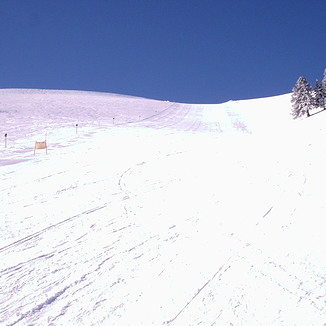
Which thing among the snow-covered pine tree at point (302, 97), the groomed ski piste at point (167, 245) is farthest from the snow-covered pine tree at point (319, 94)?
the groomed ski piste at point (167, 245)

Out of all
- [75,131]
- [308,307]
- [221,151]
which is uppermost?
[75,131]

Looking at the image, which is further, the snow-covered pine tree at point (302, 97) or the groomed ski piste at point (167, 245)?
the snow-covered pine tree at point (302, 97)

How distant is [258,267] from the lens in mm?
3600

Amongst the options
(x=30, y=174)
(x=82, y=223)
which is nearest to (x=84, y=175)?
(x=30, y=174)

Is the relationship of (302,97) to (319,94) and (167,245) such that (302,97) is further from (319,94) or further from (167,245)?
(167,245)

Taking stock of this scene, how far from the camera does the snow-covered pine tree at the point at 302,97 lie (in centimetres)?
3250

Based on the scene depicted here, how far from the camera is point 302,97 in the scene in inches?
1303

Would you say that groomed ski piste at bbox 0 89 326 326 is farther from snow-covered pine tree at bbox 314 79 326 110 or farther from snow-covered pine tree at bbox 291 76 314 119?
snow-covered pine tree at bbox 314 79 326 110

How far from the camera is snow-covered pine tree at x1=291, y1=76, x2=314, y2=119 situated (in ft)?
107

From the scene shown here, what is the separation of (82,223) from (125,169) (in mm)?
4490

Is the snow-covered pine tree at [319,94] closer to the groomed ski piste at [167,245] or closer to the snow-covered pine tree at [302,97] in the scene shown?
the snow-covered pine tree at [302,97]

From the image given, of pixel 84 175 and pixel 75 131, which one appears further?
pixel 75 131

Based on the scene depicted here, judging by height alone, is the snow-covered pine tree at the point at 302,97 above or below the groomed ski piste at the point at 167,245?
above

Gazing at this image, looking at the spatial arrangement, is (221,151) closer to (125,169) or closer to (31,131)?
(125,169)
